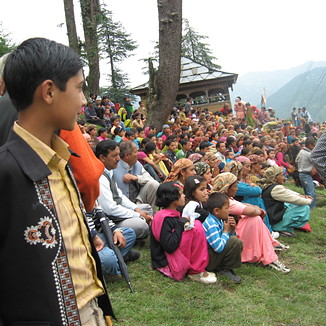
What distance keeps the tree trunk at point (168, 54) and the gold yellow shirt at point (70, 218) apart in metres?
9.01

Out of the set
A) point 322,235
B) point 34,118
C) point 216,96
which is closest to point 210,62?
point 216,96

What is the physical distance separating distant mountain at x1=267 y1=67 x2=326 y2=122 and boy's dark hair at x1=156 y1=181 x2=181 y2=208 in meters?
69.5

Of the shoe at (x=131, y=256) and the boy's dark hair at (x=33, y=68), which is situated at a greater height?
the boy's dark hair at (x=33, y=68)

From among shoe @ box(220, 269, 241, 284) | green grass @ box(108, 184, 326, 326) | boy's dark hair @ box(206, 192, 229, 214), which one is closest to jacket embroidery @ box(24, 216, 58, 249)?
green grass @ box(108, 184, 326, 326)

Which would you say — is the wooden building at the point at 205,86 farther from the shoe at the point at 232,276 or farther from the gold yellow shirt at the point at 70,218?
the gold yellow shirt at the point at 70,218

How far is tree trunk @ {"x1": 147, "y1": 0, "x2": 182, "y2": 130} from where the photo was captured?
381 inches

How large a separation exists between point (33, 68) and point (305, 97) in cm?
9980

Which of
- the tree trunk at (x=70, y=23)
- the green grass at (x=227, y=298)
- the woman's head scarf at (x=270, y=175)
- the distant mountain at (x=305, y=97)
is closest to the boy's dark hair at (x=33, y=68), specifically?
the green grass at (x=227, y=298)

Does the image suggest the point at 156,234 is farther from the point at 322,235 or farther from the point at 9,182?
the point at 322,235

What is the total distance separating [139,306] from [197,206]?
1.53 m

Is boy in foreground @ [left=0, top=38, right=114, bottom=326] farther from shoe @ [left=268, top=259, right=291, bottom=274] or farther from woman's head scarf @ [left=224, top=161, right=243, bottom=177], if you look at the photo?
woman's head scarf @ [left=224, top=161, right=243, bottom=177]

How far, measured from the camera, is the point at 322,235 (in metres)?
6.39

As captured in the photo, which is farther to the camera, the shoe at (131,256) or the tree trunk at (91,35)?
the tree trunk at (91,35)

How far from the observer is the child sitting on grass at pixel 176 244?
410cm
